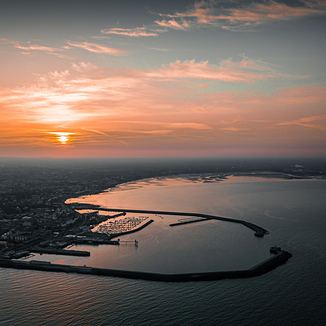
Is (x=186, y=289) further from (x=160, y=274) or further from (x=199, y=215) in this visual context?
(x=199, y=215)

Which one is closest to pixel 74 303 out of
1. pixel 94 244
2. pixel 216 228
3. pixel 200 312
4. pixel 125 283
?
pixel 125 283

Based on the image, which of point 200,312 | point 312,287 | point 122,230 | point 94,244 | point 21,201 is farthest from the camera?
point 21,201

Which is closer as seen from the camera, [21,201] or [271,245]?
[271,245]

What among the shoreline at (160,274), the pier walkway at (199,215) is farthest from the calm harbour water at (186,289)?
the pier walkway at (199,215)

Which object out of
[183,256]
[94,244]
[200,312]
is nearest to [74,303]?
[200,312]

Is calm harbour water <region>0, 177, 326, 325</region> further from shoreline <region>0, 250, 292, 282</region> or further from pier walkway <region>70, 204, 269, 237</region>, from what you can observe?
pier walkway <region>70, 204, 269, 237</region>

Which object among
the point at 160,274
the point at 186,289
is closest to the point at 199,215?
the point at 160,274

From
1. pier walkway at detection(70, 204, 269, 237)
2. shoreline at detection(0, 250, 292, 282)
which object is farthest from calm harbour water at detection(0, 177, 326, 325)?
pier walkway at detection(70, 204, 269, 237)

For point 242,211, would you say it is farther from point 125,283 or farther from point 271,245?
point 125,283

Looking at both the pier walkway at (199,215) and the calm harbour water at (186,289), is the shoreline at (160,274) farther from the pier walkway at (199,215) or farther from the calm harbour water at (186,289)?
the pier walkway at (199,215)

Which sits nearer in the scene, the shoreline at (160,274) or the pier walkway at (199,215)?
the shoreline at (160,274)

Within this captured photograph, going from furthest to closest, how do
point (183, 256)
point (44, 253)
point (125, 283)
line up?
point (44, 253), point (183, 256), point (125, 283)
